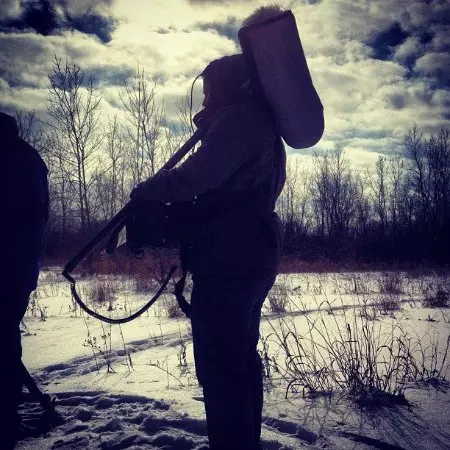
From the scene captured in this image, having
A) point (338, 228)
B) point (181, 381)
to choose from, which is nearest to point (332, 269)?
point (181, 381)

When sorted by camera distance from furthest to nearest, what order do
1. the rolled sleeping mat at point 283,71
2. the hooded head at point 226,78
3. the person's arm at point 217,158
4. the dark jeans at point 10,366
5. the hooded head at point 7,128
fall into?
the hooded head at point 7,128, the dark jeans at point 10,366, the hooded head at point 226,78, the rolled sleeping mat at point 283,71, the person's arm at point 217,158

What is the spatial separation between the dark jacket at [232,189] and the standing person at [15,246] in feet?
3.31

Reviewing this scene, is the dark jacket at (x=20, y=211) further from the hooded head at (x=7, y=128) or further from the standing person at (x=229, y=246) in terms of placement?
the standing person at (x=229, y=246)

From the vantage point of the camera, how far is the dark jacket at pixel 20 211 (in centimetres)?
184

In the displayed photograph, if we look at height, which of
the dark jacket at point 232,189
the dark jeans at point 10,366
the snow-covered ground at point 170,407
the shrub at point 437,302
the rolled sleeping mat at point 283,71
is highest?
the rolled sleeping mat at point 283,71

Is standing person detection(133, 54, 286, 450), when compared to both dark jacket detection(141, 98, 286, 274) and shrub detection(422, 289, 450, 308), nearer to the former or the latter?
dark jacket detection(141, 98, 286, 274)

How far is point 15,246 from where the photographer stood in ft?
6.11

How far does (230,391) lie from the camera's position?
1.28 m

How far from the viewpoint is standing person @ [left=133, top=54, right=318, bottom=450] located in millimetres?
1266

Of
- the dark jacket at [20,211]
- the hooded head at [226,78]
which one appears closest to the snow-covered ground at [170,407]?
the dark jacket at [20,211]

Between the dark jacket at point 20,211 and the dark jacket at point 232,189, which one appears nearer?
the dark jacket at point 232,189

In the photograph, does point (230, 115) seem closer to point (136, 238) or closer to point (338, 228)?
point (136, 238)

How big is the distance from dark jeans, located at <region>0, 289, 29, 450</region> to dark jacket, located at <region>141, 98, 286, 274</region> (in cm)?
114

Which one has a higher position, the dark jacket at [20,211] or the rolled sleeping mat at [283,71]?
the rolled sleeping mat at [283,71]
